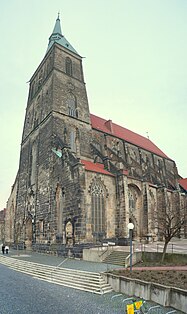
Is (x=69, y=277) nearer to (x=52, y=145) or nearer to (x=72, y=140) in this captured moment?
(x=52, y=145)

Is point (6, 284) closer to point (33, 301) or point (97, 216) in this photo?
point (33, 301)

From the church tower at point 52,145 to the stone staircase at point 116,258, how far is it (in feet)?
13.5

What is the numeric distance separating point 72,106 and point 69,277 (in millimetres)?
21507

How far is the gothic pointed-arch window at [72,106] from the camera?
2926 centimetres

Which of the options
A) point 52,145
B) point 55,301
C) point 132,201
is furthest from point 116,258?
point 52,145

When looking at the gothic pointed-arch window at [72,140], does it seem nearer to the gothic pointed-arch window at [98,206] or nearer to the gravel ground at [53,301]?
the gothic pointed-arch window at [98,206]

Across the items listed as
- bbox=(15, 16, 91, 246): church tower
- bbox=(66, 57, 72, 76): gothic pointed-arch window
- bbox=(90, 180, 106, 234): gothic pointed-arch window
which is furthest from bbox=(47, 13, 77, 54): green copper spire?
bbox=(90, 180, 106, 234): gothic pointed-arch window

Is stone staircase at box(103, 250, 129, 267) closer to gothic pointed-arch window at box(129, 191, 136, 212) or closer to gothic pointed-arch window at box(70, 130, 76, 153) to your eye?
gothic pointed-arch window at box(129, 191, 136, 212)

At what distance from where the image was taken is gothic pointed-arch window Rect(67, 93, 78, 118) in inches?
1152

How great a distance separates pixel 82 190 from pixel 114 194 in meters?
4.60

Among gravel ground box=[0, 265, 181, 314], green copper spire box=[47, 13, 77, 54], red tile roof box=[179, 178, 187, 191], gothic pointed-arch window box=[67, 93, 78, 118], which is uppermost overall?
green copper spire box=[47, 13, 77, 54]

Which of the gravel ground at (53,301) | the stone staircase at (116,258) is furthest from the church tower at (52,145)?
the gravel ground at (53,301)

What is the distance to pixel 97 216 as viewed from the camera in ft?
72.2

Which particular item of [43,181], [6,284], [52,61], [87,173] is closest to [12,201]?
[43,181]
